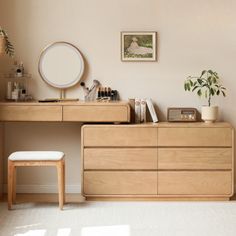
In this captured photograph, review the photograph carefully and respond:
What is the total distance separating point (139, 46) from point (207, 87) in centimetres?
74

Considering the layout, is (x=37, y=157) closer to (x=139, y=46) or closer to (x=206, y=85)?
(x=139, y=46)

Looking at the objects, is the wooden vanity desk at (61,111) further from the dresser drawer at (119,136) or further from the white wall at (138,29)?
the white wall at (138,29)

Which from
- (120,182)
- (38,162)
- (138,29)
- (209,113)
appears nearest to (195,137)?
(209,113)

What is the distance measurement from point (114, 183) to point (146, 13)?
1.61 m

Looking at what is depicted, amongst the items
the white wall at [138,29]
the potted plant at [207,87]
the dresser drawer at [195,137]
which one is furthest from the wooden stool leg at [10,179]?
the potted plant at [207,87]

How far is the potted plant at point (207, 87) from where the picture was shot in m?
4.75

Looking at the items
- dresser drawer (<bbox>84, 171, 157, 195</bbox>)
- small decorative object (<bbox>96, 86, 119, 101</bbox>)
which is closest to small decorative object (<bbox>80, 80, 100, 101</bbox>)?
small decorative object (<bbox>96, 86, 119, 101</bbox>)

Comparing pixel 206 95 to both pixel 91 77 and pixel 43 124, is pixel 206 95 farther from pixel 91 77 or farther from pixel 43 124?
pixel 43 124

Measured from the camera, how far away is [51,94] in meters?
4.96

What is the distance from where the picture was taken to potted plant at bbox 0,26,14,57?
4.40 meters

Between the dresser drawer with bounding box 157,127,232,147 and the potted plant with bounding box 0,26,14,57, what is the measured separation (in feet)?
4.96

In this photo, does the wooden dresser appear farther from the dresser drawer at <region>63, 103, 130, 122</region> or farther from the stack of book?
the stack of book

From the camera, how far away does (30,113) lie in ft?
14.9

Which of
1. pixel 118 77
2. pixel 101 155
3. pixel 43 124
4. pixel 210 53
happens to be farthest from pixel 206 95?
pixel 43 124
